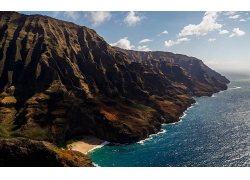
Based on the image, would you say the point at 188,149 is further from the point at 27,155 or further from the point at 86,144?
the point at 27,155

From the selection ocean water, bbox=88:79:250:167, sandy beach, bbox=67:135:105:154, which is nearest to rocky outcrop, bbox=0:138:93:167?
ocean water, bbox=88:79:250:167

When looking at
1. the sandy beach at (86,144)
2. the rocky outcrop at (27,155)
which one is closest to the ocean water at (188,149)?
the sandy beach at (86,144)

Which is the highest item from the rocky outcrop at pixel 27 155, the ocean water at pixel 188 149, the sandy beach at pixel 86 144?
the rocky outcrop at pixel 27 155

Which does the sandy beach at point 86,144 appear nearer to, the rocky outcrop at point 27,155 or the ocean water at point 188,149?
the ocean water at point 188,149

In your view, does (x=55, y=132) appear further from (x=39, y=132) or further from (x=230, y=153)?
(x=230, y=153)

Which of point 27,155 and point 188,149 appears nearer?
Answer: point 27,155


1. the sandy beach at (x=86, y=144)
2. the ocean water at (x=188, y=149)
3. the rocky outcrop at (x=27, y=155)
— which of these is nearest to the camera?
the rocky outcrop at (x=27, y=155)

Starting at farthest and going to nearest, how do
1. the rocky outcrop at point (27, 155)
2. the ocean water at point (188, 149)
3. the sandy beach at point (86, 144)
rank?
the sandy beach at point (86, 144) < the ocean water at point (188, 149) < the rocky outcrop at point (27, 155)

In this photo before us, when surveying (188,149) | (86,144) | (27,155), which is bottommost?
(188,149)

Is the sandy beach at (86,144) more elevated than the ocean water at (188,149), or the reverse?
the sandy beach at (86,144)

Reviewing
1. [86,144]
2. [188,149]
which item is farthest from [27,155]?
[188,149]
